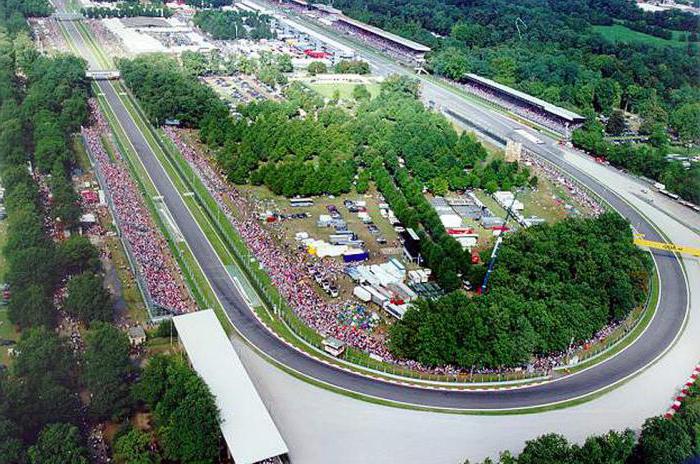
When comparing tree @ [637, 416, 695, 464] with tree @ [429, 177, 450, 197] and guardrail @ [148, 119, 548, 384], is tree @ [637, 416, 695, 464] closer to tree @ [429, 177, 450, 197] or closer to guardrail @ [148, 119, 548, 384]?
guardrail @ [148, 119, 548, 384]

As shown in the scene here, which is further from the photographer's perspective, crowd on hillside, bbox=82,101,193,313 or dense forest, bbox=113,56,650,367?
crowd on hillside, bbox=82,101,193,313

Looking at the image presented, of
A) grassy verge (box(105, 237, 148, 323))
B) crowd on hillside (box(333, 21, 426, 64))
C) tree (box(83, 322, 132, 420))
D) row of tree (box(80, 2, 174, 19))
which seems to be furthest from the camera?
row of tree (box(80, 2, 174, 19))

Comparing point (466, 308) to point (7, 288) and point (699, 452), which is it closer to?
point (699, 452)

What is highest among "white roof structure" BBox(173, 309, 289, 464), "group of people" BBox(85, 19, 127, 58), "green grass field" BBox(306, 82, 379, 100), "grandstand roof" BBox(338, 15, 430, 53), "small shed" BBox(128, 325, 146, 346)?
"grandstand roof" BBox(338, 15, 430, 53)

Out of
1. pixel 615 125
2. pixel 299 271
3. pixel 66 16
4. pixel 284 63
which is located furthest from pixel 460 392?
pixel 66 16

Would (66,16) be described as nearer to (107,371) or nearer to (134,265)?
(134,265)

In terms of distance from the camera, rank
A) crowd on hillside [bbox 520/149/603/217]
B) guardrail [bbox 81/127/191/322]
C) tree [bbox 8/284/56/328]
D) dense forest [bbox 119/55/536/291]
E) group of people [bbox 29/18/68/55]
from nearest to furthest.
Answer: tree [bbox 8/284/56/328], guardrail [bbox 81/127/191/322], dense forest [bbox 119/55/536/291], crowd on hillside [bbox 520/149/603/217], group of people [bbox 29/18/68/55]

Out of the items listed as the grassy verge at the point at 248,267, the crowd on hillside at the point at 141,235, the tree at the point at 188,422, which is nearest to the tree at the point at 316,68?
the grassy verge at the point at 248,267

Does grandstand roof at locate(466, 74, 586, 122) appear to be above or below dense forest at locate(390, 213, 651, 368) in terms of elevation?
above

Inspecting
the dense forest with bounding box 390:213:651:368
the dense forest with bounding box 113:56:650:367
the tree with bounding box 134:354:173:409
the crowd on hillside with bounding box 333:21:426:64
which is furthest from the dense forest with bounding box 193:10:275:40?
the tree with bounding box 134:354:173:409
